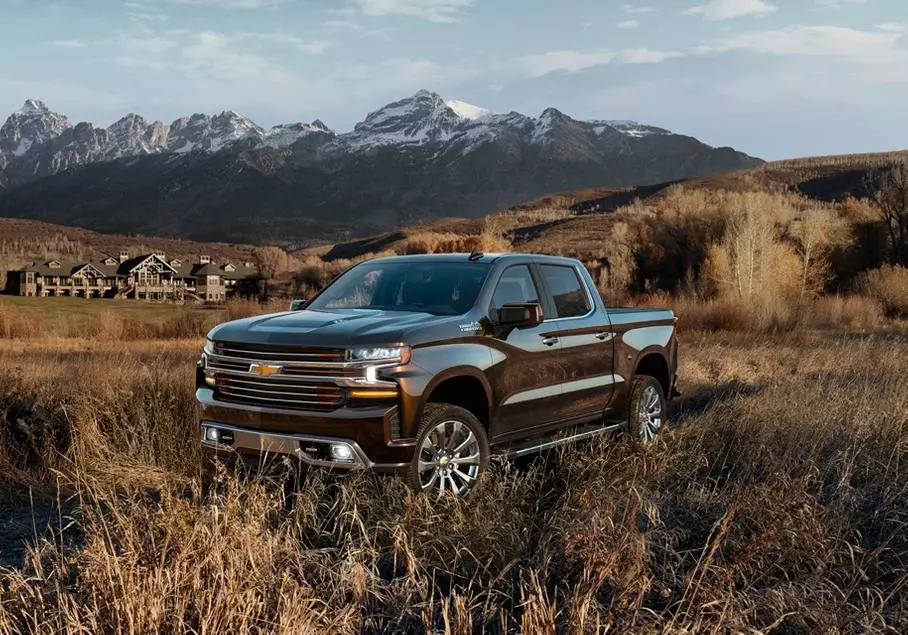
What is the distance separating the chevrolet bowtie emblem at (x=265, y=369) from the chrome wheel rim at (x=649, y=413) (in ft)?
13.1

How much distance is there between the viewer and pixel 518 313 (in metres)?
6.65

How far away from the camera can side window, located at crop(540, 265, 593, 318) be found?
25.8 ft

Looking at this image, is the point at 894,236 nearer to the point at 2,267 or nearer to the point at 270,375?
the point at 270,375

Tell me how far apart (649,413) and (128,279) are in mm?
127411

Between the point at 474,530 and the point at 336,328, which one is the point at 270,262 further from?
the point at 474,530

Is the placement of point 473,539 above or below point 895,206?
below

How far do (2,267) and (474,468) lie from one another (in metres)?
157

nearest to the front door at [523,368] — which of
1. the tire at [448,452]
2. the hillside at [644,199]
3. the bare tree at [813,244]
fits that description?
the tire at [448,452]

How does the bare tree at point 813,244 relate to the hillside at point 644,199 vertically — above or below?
below

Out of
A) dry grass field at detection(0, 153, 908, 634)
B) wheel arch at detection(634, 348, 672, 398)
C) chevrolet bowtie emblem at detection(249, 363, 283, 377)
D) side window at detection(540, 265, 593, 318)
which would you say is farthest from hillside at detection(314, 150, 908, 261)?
chevrolet bowtie emblem at detection(249, 363, 283, 377)

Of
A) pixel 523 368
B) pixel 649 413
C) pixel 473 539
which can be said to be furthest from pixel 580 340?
pixel 473 539

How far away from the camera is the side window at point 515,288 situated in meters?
7.19

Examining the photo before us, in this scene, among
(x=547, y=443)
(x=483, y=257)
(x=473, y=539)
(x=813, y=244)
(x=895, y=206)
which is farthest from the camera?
(x=895, y=206)

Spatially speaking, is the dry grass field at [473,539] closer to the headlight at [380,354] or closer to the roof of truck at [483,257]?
the headlight at [380,354]
